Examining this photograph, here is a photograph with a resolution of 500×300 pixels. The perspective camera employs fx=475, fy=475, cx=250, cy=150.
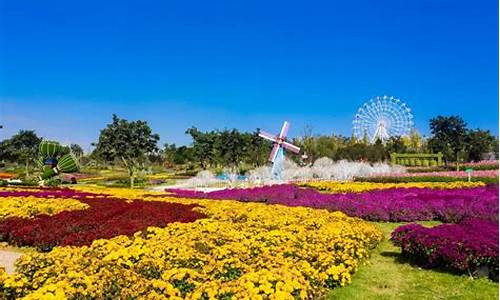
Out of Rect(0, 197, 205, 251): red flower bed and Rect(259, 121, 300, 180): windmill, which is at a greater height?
Rect(259, 121, 300, 180): windmill

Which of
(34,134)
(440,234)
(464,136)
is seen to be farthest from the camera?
(34,134)

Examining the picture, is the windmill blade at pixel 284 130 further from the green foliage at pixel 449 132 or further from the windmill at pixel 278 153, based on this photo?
the green foliage at pixel 449 132

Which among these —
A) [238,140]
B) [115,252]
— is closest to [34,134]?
[238,140]

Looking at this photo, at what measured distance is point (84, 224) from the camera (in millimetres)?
9852

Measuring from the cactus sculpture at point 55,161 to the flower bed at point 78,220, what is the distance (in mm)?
12445

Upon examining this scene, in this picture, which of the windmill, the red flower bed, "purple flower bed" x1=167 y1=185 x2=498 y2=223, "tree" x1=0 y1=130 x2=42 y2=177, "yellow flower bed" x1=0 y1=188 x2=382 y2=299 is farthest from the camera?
"tree" x1=0 y1=130 x2=42 y2=177

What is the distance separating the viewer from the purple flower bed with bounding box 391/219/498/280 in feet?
21.7

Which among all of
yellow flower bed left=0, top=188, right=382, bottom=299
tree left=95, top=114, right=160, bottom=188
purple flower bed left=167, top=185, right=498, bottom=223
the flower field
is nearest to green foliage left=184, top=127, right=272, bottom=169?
tree left=95, top=114, right=160, bottom=188

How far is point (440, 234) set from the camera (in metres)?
7.35

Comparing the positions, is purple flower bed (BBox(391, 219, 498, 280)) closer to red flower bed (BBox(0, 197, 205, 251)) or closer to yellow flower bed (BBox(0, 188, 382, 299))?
yellow flower bed (BBox(0, 188, 382, 299))

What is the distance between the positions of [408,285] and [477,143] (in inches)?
1690

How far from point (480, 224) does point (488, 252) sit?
1.67m

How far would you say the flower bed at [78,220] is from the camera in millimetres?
8944

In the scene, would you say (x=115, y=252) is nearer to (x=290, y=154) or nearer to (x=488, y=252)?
(x=488, y=252)
